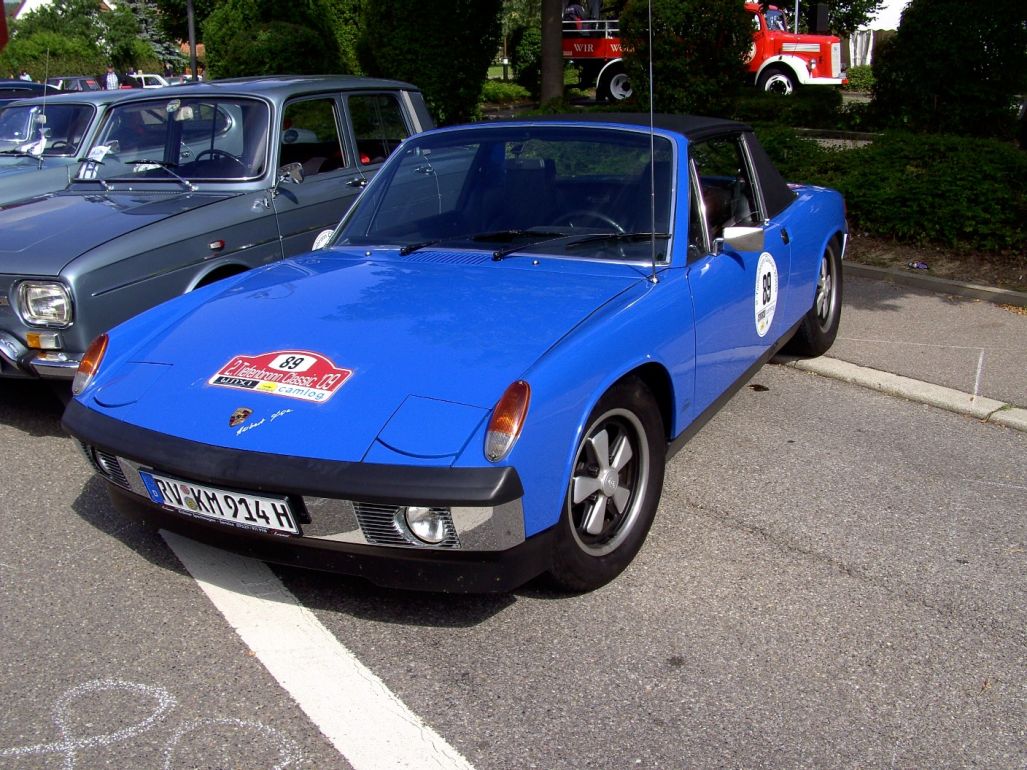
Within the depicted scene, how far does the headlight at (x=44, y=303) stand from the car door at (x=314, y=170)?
1.48 metres

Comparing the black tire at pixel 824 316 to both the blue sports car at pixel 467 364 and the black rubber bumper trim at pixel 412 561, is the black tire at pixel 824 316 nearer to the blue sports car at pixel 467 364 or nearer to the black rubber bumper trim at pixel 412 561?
the blue sports car at pixel 467 364

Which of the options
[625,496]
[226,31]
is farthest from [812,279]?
[226,31]

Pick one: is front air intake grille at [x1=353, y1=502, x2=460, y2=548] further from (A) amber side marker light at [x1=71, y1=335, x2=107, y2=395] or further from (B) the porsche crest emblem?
(A) amber side marker light at [x1=71, y1=335, x2=107, y2=395]

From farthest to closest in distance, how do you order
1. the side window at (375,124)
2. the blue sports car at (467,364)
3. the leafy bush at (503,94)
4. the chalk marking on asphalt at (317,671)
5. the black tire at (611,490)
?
the leafy bush at (503,94)
the side window at (375,124)
the black tire at (611,490)
the blue sports car at (467,364)
the chalk marking on asphalt at (317,671)

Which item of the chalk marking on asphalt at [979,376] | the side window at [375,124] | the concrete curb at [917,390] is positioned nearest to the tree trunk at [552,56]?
the side window at [375,124]

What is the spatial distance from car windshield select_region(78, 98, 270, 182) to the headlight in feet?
4.84

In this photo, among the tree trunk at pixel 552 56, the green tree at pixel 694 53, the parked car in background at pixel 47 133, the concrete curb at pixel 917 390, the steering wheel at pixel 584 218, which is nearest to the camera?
the steering wheel at pixel 584 218

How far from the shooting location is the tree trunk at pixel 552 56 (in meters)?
15.4

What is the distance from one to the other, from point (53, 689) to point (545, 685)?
4.65ft

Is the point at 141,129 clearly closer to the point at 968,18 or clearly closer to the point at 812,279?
the point at 812,279

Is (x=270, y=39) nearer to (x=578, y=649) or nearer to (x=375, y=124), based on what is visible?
(x=375, y=124)

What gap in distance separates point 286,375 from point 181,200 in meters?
2.90

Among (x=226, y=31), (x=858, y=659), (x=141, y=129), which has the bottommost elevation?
(x=858, y=659)

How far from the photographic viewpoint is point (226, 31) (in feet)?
58.2
